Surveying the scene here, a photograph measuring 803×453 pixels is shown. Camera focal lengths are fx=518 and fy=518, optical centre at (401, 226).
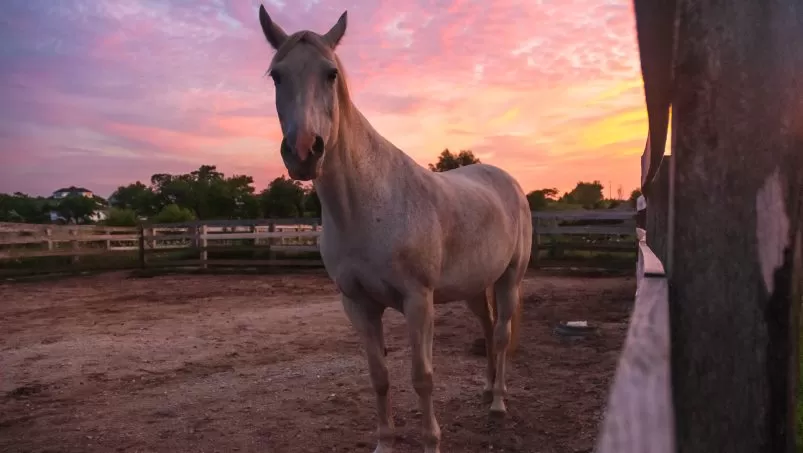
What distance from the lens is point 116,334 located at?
237 inches

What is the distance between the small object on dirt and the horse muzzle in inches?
168

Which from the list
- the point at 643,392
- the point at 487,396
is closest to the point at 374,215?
the point at 487,396

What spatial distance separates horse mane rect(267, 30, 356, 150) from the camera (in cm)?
223

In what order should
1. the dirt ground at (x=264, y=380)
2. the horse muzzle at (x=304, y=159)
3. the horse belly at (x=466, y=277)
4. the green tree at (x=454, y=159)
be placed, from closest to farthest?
the horse muzzle at (x=304, y=159), the horse belly at (x=466, y=277), the dirt ground at (x=264, y=380), the green tree at (x=454, y=159)

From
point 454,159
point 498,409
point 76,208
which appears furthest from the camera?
point 76,208

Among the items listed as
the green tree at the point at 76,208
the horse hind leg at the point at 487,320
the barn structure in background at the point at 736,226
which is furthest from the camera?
the green tree at the point at 76,208

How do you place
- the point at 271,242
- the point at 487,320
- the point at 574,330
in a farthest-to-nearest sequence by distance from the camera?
the point at 271,242 < the point at 574,330 < the point at 487,320

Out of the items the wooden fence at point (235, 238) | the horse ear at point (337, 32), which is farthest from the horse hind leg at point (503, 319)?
the wooden fence at point (235, 238)

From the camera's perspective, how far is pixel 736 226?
87cm

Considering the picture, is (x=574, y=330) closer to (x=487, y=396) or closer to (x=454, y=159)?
(x=487, y=396)

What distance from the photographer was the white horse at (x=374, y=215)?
6.88 ft

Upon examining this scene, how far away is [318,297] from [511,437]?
6.19 metres

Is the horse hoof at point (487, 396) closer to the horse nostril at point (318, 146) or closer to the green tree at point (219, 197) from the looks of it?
the horse nostril at point (318, 146)

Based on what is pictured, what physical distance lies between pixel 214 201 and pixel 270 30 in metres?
30.6
